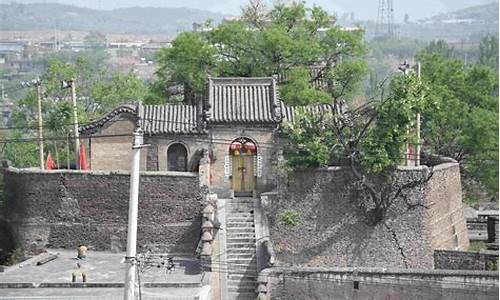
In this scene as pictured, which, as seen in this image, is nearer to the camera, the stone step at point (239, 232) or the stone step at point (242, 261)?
the stone step at point (242, 261)

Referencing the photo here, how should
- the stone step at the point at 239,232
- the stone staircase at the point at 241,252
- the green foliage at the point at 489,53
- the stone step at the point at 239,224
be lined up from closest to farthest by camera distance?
the stone staircase at the point at 241,252 → the stone step at the point at 239,232 → the stone step at the point at 239,224 → the green foliage at the point at 489,53

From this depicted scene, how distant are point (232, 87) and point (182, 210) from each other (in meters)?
5.57

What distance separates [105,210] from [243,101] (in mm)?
6473

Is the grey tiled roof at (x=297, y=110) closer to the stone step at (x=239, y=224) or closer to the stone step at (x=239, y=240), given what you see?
the stone step at (x=239, y=224)

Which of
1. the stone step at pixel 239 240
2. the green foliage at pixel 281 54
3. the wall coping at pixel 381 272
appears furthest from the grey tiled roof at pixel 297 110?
the wall coping at pixel 381 272

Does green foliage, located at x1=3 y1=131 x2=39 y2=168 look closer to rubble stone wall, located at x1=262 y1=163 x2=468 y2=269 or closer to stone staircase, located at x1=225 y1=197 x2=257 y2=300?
stone staircase, located at x1=225 y1=197 x2=257 y2=300

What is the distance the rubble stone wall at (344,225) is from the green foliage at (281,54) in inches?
335

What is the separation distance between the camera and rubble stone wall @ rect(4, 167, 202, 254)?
38.4m

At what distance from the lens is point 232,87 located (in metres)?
41.4

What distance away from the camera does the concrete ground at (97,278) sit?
109 ft

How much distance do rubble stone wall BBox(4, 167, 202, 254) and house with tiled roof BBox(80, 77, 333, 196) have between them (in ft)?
6.97

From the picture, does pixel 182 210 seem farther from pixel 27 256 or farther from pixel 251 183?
pixel 27 256

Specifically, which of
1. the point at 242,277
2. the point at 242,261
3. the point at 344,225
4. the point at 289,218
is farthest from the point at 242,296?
the point at 344,225

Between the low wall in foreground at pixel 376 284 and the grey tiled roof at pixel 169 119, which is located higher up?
the grey tiled roof at pixel 169 119
